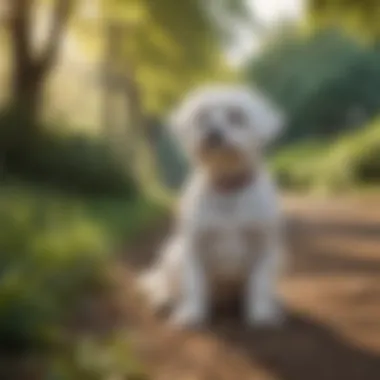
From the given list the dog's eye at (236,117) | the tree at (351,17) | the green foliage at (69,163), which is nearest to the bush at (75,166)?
the green foliage at (69,163)

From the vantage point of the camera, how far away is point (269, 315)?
96 centimetres

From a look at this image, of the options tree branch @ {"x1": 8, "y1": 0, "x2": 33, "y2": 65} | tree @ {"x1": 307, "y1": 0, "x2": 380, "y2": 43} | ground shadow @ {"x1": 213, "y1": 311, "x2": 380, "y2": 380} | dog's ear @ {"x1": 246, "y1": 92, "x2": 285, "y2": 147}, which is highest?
tree @ {"x1": 307, "y1": 0, "x2": 380, "y2": 43}

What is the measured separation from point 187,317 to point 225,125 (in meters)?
0.19

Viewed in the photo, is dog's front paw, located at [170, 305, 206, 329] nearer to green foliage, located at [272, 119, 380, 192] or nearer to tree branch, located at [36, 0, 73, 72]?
green foliage, located at [272, 119, 380, 192]

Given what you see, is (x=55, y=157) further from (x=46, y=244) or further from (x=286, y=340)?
(x=286, y=340)

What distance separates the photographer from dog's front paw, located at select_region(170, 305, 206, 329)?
3.12ft

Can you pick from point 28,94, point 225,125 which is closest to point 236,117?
point 225,125

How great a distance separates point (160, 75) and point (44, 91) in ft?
0.40

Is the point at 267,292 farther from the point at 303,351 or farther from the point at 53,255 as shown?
the point at 53,255

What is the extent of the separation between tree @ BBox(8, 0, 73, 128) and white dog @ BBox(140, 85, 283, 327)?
0.15 m

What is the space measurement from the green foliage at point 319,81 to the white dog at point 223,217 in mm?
23

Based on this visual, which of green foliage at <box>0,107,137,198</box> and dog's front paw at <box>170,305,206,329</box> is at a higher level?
green foliage at <box>0,107,137,198</box>

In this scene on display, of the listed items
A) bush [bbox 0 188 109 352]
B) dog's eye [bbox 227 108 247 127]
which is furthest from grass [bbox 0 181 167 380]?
dog's eye [bbox 227 108 247 127]

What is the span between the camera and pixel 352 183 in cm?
98
